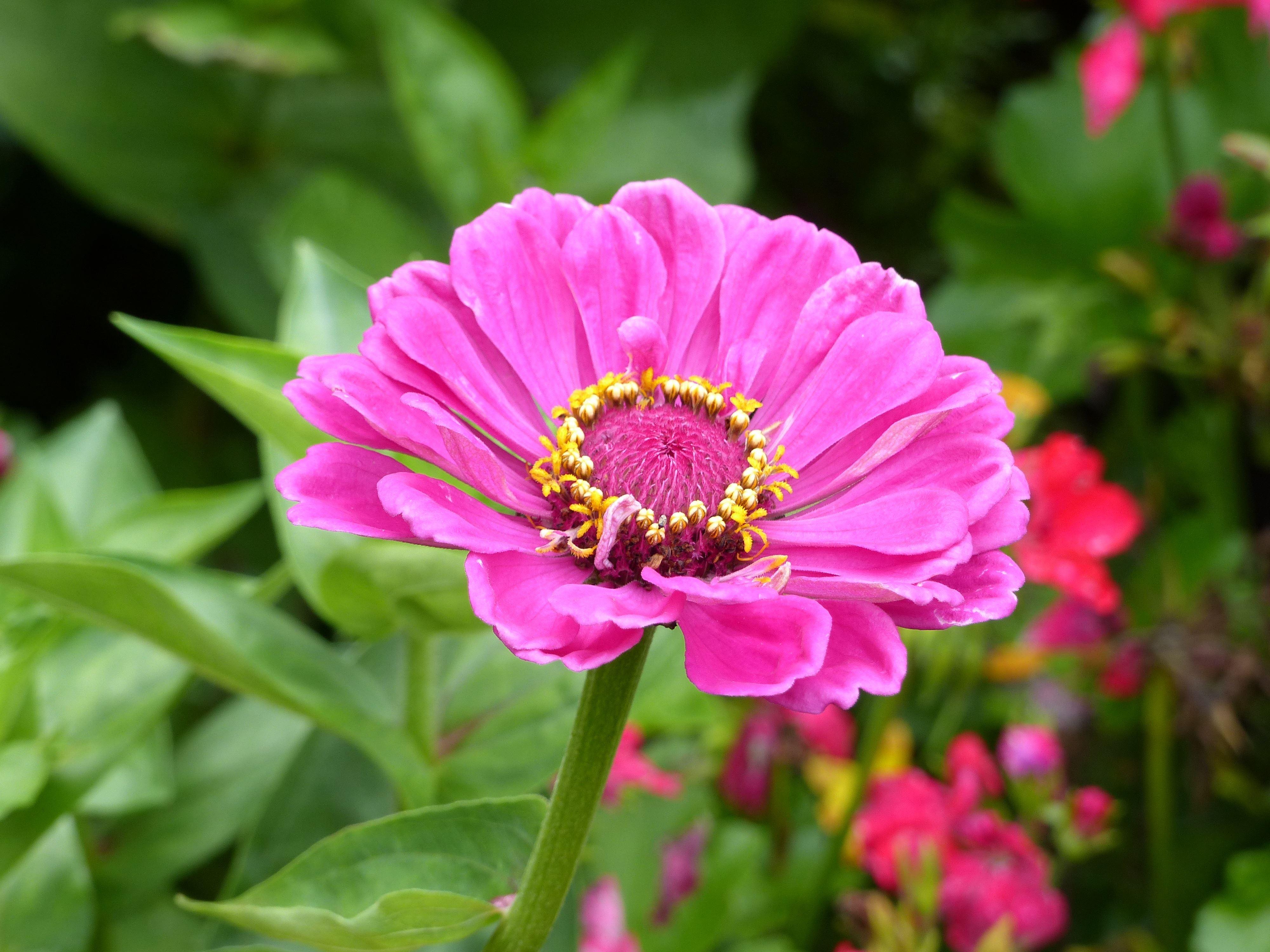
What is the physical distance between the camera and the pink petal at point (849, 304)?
16.3 inches

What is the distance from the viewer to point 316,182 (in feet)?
3.20

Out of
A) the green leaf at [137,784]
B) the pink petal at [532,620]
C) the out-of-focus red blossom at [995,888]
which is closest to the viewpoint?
the pink petal at [532,620]

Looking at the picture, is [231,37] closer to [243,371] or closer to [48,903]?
[243,371]

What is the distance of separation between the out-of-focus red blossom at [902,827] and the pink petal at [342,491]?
437mm

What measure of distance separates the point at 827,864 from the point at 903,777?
0.07 m

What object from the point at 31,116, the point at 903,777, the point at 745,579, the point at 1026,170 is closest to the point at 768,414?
the point at 745,579

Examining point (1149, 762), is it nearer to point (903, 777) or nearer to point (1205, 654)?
point (1205, 654)

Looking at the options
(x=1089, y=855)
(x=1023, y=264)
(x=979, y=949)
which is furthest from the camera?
(x=1023, y=264)

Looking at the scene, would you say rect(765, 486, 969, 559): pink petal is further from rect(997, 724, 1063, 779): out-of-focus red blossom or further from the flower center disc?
rect(997, 724, 1063, 779): out-of-focus red blossom

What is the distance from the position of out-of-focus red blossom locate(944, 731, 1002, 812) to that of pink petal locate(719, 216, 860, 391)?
389 millimetres

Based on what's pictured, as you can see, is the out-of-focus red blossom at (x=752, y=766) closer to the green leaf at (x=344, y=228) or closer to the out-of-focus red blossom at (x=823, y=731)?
the out-of-focus red blossom at (x=823, y=731)

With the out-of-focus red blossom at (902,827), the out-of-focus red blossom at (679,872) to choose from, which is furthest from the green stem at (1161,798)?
the out-of-focus red blossom at (679,872)

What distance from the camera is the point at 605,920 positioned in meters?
0.77

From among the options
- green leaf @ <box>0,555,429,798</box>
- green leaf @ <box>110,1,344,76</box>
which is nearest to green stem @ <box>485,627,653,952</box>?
green leaf @ <box>0,555,429,798</box>
